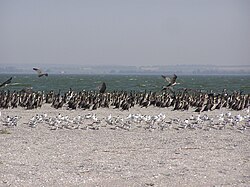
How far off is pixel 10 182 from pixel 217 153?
5.68 m

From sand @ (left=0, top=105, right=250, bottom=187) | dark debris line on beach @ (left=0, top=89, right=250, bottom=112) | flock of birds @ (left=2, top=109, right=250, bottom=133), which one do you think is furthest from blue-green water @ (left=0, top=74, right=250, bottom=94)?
sand @ (left=0, top=105, right=250, bottom=187)

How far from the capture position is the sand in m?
9.91

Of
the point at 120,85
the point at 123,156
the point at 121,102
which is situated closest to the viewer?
the point at 123,156

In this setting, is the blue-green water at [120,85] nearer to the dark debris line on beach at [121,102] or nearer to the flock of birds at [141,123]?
the dark debris line on beach at [121,102]

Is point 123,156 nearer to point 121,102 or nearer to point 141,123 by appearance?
point 141,123

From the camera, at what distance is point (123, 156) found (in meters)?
12.6

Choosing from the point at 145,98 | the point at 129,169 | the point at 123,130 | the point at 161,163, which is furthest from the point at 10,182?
the point at 145,98

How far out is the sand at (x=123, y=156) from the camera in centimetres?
991

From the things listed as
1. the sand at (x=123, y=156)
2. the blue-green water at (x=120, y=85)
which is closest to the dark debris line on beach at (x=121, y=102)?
the blue-green water at (x=120, y=85)

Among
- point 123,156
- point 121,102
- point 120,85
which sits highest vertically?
point 123,156

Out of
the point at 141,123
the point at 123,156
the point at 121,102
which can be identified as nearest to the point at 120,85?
the point at 121,102

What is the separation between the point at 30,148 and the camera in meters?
13.7

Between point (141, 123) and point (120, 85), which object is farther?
point (120, 85)

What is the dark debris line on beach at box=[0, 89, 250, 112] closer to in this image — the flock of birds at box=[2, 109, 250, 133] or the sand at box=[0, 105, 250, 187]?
the flock of birds at box=[2, 109, 250, 133]
